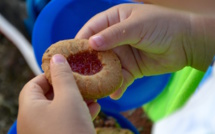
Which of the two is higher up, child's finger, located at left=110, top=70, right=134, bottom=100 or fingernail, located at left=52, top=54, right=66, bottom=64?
fingernail, located at left=52, top=54, right=66, bottom=64

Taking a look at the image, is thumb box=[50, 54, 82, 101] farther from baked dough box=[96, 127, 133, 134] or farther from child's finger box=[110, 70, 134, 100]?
baked dough box=[96, 127, 133, 134]

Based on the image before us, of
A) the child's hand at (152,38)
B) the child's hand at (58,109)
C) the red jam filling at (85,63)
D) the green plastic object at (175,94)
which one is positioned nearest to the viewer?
the child's hand at (58,109)

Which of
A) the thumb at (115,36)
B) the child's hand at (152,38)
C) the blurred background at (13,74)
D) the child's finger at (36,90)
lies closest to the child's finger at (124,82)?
the child's hand at (152,38)

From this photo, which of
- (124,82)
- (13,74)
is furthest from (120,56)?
(13,74)

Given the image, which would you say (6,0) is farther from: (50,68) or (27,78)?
(50,68)

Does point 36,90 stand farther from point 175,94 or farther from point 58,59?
point 175,94

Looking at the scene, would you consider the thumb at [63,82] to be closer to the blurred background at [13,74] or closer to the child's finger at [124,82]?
the child's finger at [124,82]

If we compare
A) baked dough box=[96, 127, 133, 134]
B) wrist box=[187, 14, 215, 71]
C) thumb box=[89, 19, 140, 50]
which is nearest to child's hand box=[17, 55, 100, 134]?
thumb box=[89, 19, 140, 50]
